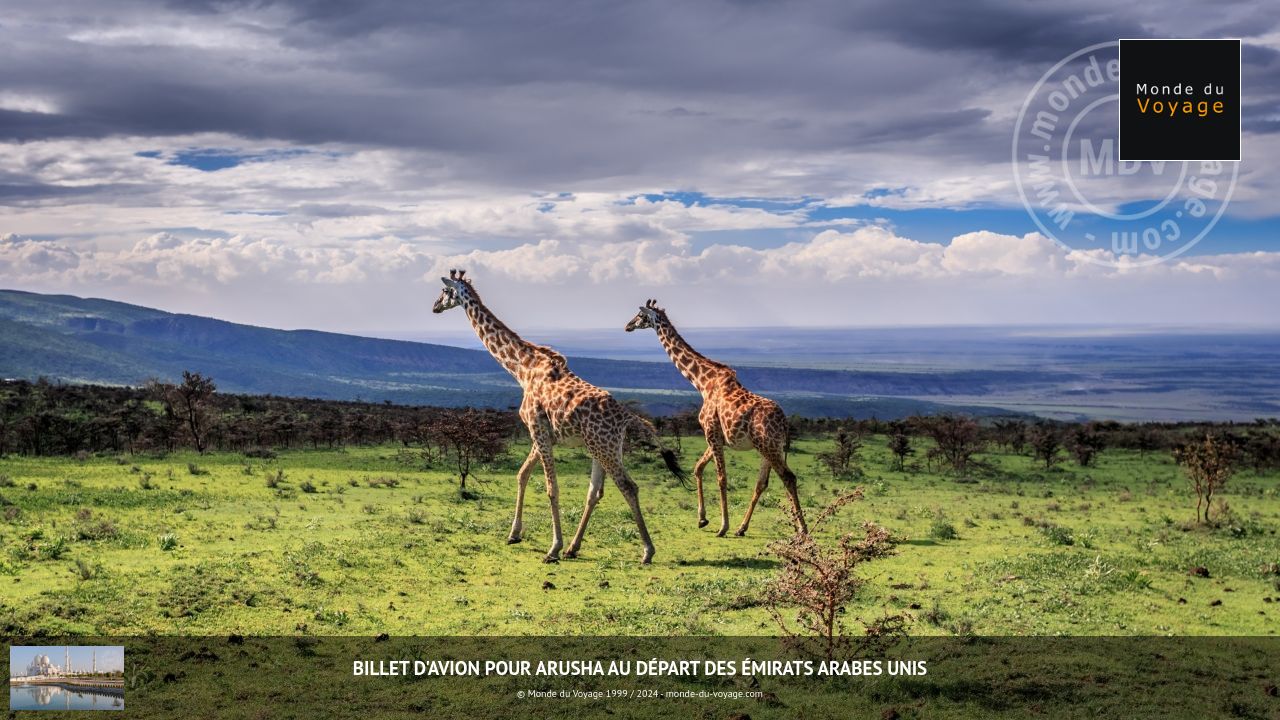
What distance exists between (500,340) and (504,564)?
498 cm

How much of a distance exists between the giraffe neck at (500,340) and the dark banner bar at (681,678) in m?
7.93

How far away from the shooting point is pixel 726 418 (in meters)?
20.4

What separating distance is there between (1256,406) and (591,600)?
227 metres

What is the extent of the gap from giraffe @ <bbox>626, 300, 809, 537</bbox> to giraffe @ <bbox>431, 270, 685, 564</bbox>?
232 centimetres

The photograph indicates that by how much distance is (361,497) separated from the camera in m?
25.2

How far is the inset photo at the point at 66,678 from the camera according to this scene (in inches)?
381

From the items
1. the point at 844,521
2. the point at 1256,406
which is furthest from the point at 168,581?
the point at 1256,406

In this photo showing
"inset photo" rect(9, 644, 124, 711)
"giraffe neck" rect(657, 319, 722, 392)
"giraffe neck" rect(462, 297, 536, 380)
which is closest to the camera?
"inset photo" rect(9, 644, 124, 711)

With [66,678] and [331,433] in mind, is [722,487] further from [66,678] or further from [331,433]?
[331,433]

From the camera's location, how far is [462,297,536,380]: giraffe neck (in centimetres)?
1905

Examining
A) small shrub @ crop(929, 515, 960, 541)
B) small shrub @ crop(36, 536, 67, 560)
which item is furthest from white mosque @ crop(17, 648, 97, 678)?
small shrub @ crop(929, 515, 960, 541)

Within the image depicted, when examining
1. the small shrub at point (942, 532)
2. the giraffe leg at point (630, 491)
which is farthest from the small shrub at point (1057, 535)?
the giraffe leg at point (630, 491)

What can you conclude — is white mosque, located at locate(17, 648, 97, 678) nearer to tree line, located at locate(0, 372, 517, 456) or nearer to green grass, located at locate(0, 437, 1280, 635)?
green grass, located at locate(0, 437, 1280, 635)

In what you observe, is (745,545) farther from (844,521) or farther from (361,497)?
(361,497)
